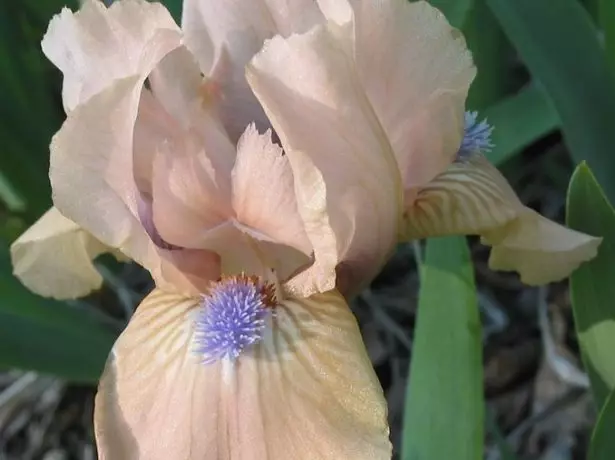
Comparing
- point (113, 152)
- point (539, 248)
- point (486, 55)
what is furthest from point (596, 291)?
point (486, 55)

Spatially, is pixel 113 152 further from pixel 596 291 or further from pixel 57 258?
pixel 596 291

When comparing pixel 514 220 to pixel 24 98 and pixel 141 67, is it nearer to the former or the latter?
pixel 141 67

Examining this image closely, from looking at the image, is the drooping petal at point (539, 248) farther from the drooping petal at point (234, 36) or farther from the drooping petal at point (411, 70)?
the drooping petal at point (234, 36)

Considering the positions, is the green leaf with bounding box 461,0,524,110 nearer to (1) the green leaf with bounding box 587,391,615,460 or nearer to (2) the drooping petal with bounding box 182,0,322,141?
(2) the drooping petal with bounding box 182,0,322,141

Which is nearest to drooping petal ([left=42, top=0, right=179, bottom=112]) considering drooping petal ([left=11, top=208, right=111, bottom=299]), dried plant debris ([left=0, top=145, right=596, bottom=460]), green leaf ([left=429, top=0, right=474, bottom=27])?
drooping petal ([left=11, top=208, right=111, bottom=299])

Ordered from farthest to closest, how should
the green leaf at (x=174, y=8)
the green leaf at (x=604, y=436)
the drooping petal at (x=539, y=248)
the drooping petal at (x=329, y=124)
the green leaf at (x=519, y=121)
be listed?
the green leaf at (x=519, y=121)
the green leaf at (x=174, y=8)
the drooping petal at (x=539, y=248)
the green leaf at (x=604, y=436)
the drooping petal at (x=329, y=124)

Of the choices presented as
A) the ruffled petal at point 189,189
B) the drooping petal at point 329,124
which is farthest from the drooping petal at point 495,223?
the ruffled petal at point 189,189

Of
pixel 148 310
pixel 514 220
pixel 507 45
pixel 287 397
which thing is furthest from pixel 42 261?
pixel 507 45
